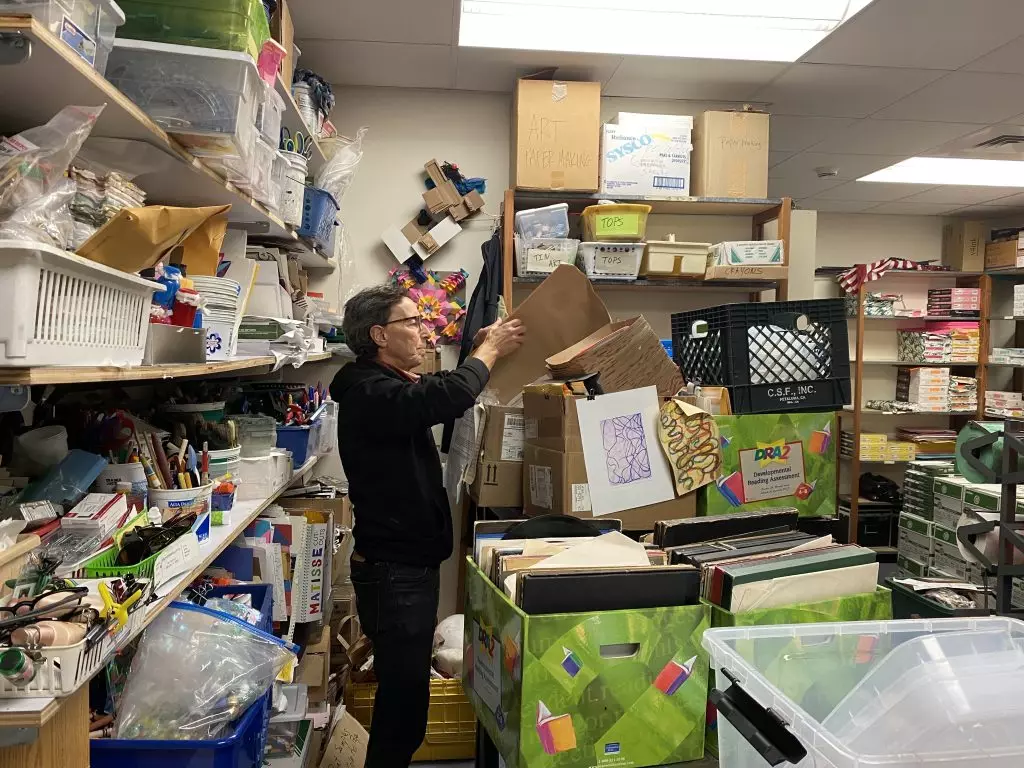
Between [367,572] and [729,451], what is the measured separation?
1257 mm

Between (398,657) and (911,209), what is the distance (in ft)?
19.7

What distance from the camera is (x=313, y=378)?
364cm

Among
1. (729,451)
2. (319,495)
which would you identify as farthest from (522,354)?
(319,495)

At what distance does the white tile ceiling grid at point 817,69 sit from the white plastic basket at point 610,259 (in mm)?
836

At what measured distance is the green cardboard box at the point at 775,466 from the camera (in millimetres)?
2490

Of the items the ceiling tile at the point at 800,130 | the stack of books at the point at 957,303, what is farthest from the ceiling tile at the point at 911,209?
the ceiling tile at the point at 800,130

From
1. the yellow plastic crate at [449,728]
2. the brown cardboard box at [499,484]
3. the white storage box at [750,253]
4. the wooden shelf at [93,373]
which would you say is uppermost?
the white storage box at [750,253]

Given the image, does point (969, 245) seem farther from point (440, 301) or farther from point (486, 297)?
point (440, 301)

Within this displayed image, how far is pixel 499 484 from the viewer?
2.69 metres

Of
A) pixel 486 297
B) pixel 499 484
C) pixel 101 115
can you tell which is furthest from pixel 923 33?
pixel 101 115

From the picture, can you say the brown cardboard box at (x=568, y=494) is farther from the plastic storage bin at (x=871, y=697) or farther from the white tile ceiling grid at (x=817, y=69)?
the white tile ceiling grid at (x=817, y=69)

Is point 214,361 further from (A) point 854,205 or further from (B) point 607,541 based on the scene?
(A) point 854,205

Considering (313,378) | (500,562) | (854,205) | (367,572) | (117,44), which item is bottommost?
(367,572)

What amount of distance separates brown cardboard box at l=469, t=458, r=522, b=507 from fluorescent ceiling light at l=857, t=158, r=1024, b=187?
12.4ft
